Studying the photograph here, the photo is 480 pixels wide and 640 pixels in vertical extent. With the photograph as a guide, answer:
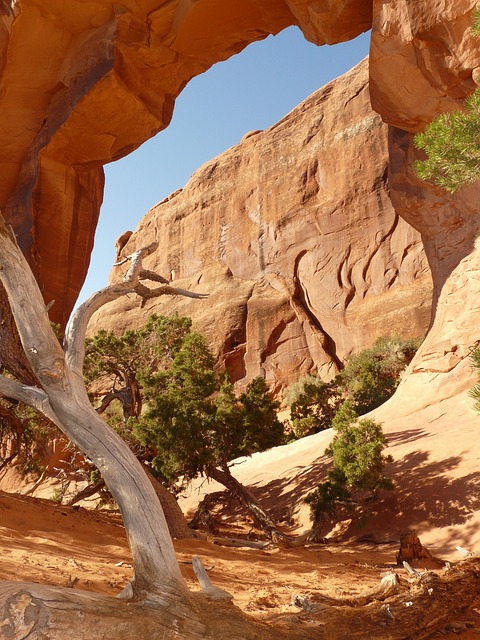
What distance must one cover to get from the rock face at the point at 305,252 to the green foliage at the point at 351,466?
1833cm

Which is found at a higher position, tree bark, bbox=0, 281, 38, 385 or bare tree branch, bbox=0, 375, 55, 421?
tree bark, bbox=0, 281, 38, 385

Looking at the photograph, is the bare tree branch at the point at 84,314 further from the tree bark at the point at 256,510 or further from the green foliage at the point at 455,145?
the tree bark at the point at 256,510

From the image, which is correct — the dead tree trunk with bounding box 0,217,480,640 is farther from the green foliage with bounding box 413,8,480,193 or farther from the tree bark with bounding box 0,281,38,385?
the green foliage with bounding box 413,8,480,193

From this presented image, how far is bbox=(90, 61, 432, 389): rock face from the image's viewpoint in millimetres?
30484

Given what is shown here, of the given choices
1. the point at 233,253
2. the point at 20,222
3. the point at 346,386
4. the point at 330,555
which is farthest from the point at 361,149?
the point at 330,555

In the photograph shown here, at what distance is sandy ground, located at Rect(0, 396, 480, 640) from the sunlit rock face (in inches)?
196

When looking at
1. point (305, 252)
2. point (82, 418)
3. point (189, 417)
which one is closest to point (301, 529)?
point (189, 417)

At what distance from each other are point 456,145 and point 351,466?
22.4 ft

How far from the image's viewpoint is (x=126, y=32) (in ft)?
53.7

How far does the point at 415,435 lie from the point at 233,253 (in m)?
25.6

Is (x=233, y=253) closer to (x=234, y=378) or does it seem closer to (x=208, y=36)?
(x=234, y=378)

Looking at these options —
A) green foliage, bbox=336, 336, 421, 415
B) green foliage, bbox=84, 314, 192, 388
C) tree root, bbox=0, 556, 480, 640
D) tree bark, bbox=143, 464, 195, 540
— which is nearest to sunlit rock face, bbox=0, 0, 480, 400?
green foliage, bbox=336, 336, 421, 415

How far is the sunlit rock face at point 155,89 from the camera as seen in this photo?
49.4 ft

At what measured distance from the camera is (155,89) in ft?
61.5
